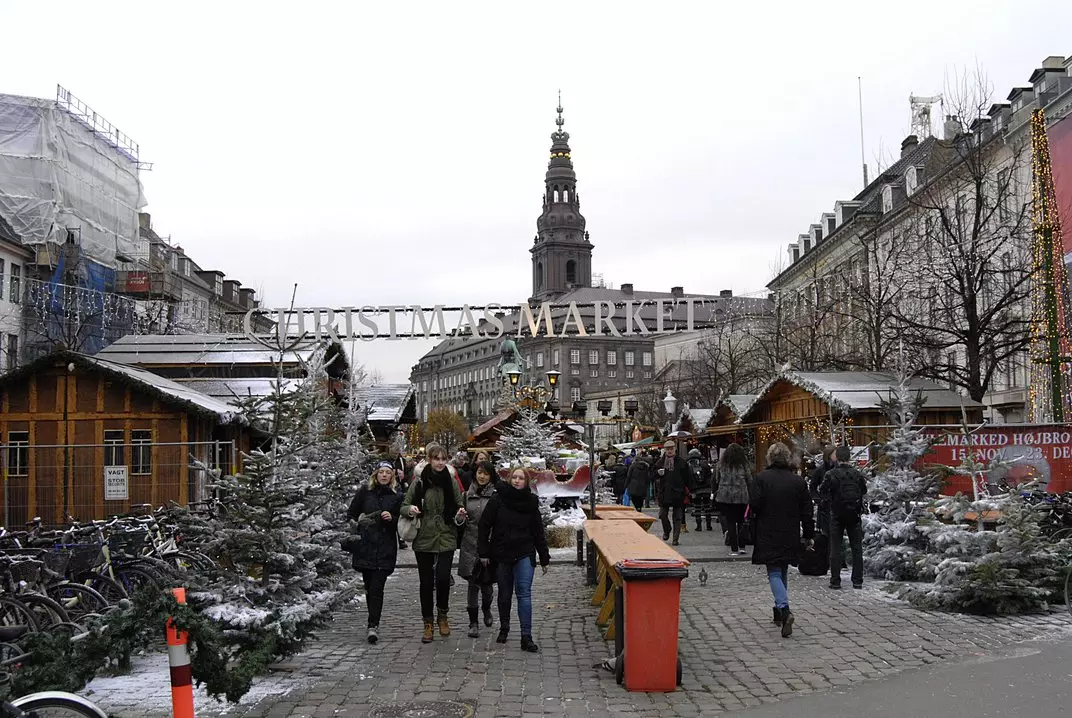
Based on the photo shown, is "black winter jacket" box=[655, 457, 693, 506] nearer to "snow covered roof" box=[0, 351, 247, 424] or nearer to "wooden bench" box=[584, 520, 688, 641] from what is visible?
"wooden bench" box=[584, 520, 688, 641]

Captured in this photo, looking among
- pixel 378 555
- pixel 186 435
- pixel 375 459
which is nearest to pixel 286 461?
pixel 378 555

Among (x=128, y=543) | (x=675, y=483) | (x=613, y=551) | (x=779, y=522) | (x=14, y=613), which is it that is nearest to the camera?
(x=14, y=613)

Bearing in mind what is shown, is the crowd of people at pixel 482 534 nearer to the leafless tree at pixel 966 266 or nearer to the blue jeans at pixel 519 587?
the blue jeans at pixel 519 587

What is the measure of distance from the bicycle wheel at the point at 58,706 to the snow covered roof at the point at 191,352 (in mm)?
22271

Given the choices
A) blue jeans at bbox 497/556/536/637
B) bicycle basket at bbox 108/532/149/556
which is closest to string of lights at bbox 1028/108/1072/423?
blue jeans at bbox 497/556/536/637

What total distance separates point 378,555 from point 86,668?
3.74 metres

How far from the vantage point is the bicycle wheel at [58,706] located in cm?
518

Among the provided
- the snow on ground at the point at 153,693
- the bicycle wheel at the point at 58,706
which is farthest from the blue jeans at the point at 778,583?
the bicycle wheel at the point at 58,706

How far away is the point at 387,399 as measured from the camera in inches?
1518

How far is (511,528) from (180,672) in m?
4.42

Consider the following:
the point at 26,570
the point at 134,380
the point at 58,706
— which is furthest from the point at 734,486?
the point at 58,706

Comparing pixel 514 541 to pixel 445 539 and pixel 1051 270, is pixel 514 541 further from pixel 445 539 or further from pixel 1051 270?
pixel 1051 270

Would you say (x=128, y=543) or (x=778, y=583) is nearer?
(x=778, y=583)

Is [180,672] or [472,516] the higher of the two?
[472,516]
